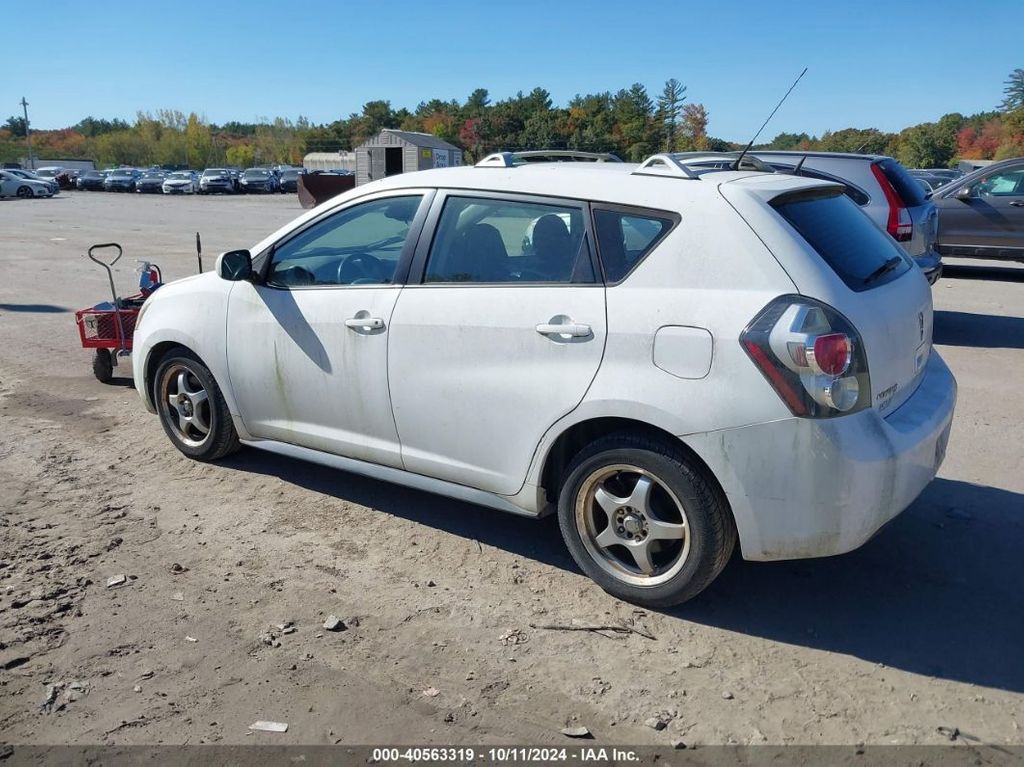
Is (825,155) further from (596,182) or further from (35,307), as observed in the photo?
(35,307)

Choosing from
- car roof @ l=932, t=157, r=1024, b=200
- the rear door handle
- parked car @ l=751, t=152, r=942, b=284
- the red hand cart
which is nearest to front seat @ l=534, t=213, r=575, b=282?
the rear door handle

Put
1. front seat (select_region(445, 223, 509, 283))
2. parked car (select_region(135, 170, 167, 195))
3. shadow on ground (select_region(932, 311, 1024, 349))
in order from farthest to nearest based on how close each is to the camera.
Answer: parked car (select_region(135, 170, 167, 195))
shadow on ground (select_region(932, 311, 1024, 349))
front seat (select_region(445, 223, 509, 283))

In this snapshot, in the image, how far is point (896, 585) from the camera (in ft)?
12.6

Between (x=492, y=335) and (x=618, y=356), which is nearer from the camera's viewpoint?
(x=618, y=356)

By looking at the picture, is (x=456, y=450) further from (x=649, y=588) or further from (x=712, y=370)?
(x=712, y=370)

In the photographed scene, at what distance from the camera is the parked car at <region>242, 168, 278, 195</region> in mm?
52781

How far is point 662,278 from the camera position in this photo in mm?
3457

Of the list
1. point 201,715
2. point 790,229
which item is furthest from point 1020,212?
point 201,715

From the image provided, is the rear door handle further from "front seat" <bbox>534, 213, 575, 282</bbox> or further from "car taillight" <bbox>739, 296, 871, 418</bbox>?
"car taillight" <bbox>739, 296, 871, 418</bbox>

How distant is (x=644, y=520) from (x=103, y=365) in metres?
5.40

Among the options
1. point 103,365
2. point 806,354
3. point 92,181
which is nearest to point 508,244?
point 806,354

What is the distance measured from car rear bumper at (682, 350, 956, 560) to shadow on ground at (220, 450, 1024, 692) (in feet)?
1.45

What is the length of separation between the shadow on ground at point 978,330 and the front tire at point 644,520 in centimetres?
574

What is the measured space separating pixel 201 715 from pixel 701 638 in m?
1.91
